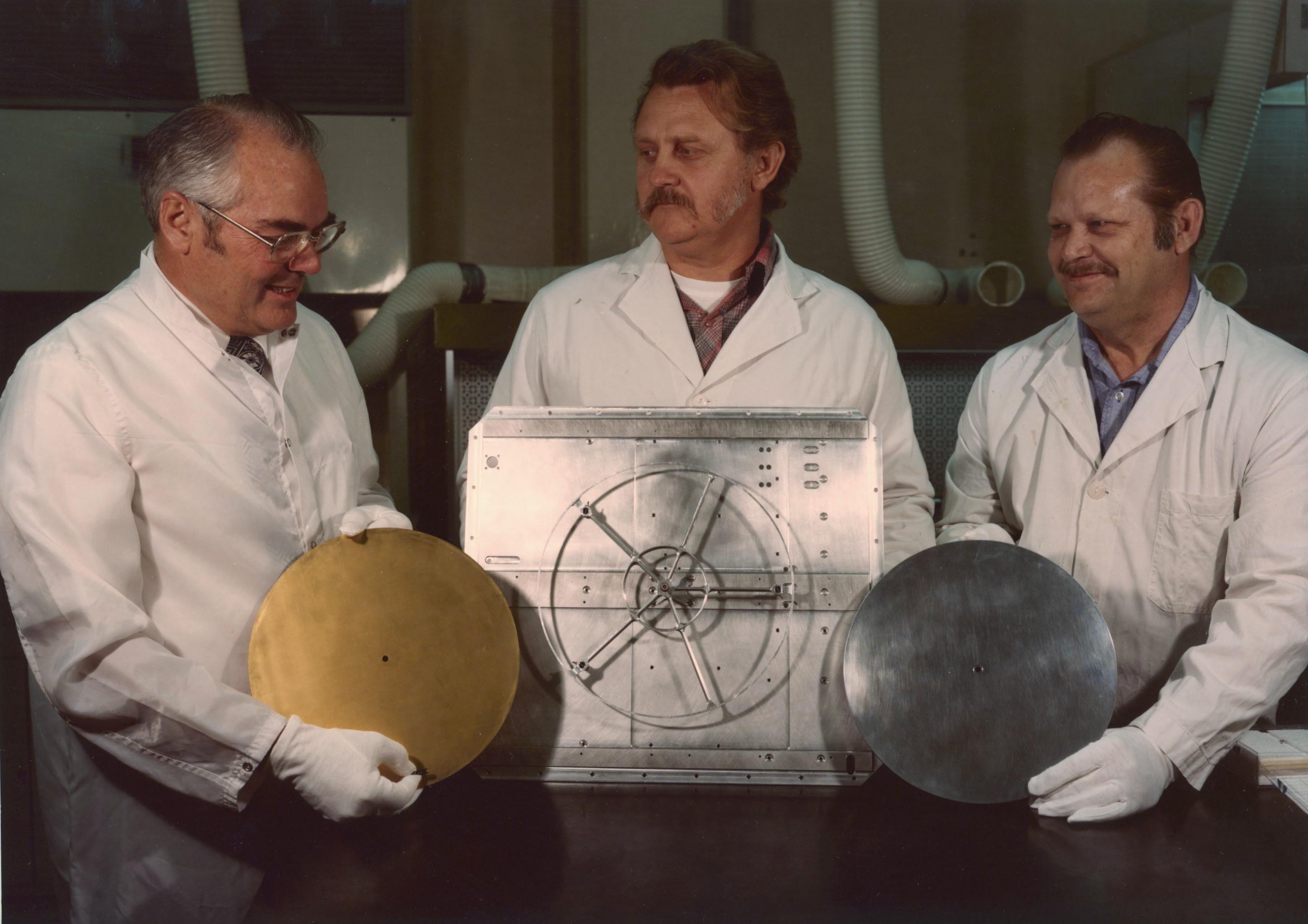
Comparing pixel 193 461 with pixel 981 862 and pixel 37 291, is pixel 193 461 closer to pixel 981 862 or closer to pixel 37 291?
pixel 37 291

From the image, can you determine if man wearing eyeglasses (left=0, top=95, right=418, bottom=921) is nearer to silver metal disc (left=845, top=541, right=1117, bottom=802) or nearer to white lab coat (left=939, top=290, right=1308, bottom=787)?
silver metal disc (left=845, top=541, right=1117, bottom=802)

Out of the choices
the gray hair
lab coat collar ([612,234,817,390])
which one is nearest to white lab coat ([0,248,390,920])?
the gray hair

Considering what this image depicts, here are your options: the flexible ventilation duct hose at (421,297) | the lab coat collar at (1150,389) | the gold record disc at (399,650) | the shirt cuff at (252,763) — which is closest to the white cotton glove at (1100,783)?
the lab coat collar at (1150,389)

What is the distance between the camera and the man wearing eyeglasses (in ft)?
3.71

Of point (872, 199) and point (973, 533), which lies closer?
point (973, 533)

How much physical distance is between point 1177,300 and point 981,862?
0.91m

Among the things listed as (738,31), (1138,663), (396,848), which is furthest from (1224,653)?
(738,31)

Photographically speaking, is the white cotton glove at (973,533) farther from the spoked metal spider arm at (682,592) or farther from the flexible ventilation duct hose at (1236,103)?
the flexible ventilation duct hose at (1236,103)

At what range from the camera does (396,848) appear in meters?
1.09

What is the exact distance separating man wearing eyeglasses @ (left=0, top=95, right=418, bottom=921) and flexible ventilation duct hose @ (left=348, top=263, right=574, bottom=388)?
644 millimetres

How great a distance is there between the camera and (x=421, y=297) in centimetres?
209

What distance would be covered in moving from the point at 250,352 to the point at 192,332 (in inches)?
3.2

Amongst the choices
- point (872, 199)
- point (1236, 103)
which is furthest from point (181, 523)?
point (1236, 103)

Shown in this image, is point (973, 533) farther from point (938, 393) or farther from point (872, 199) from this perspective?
point (938, 393)
